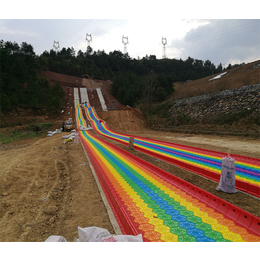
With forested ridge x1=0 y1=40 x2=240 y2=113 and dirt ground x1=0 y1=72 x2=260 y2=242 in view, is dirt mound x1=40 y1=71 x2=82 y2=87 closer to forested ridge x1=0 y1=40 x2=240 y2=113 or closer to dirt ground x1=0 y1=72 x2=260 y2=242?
forested ridge x1=0 y1=40 x2=240 y2=113

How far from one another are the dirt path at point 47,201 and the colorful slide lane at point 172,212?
480 millimetres

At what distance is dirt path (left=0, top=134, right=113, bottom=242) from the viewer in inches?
156

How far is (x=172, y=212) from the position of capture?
396cm

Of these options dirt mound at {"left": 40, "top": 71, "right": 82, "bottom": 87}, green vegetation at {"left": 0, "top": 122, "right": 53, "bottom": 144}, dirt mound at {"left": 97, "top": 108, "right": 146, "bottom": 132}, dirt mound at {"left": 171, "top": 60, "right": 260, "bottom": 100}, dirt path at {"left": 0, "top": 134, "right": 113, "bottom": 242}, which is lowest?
dirt path at {"left": 0, "top": 134, "right": 113, "bottom": 242}

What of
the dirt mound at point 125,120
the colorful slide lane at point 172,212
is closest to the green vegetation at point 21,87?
the dirt mound at point 125,120

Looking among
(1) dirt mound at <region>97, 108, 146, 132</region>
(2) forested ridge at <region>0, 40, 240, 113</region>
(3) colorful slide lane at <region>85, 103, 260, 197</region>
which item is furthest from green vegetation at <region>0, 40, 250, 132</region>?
(3) colorful slide lane at <region>85, 103, 260, 197</region>

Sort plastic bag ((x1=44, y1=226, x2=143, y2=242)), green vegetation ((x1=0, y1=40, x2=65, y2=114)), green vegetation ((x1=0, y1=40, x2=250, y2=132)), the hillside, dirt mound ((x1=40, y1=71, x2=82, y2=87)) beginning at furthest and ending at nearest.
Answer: dirt mound ((x1=40, y1=71, x2=82, y2=87)) < green vegetation ((x1=0, y1=40, x2=65, y2=114)) < green vegetation ((x1=0, y1=40, x2=250, y2=132)) < the hillside < plastic bag ((x1=44, y1=226, x2=143, y2=242))

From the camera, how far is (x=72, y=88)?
5178cm

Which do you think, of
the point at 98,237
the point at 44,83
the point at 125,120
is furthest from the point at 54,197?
the point at 44,83

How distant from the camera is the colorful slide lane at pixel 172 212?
320 cm

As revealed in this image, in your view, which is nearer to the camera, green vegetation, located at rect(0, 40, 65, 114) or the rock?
the rock

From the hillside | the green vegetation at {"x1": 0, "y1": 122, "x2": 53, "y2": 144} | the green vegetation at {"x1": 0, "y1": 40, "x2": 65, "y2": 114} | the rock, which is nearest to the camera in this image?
the rock

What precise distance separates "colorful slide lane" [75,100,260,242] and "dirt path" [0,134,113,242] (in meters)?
0.48

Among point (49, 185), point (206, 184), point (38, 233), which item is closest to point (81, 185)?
point (49, 185)
